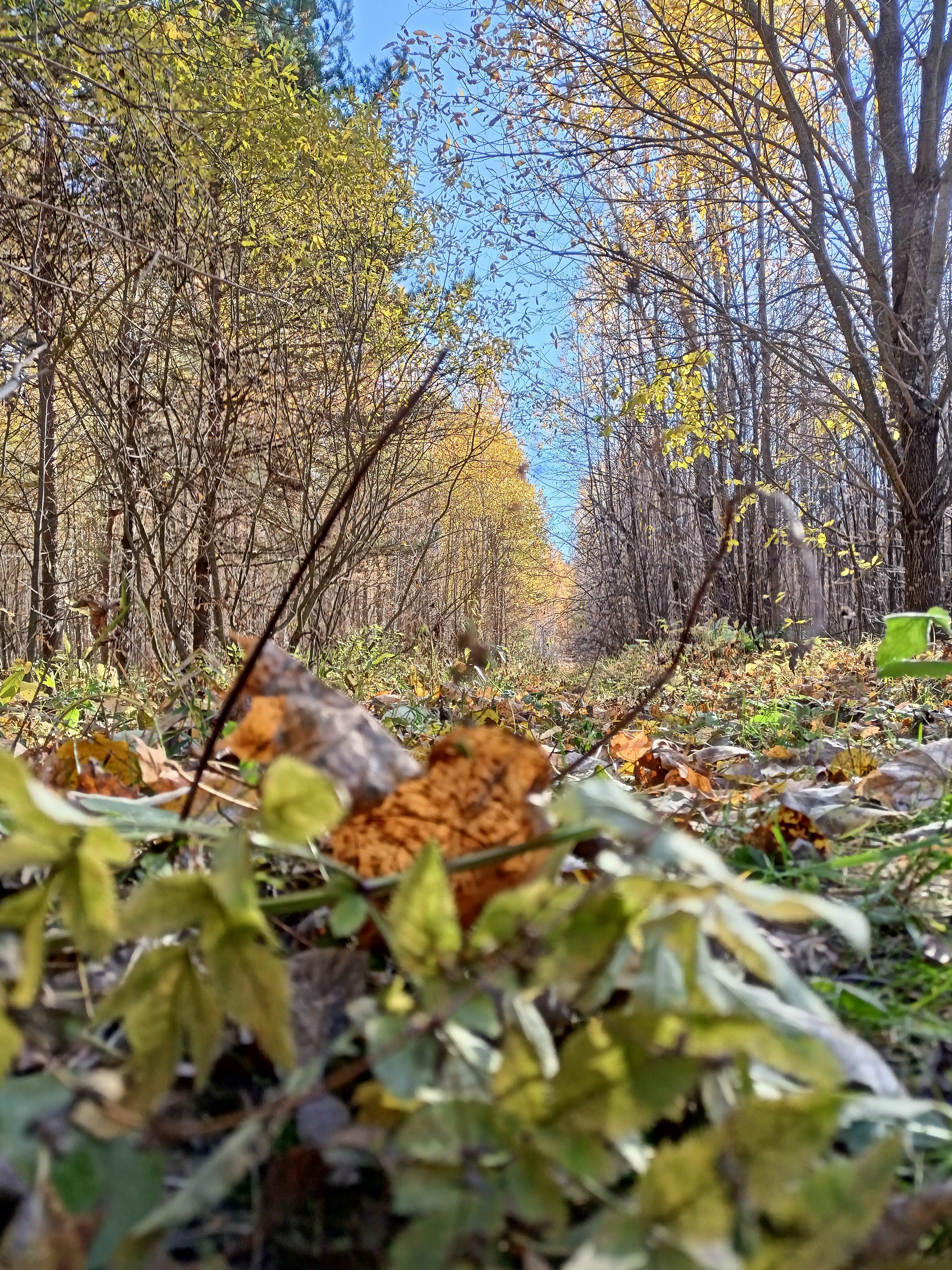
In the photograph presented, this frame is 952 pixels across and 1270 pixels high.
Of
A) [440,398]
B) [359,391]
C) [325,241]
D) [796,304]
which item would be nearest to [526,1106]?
[359,391]

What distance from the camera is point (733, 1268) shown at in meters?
0.30

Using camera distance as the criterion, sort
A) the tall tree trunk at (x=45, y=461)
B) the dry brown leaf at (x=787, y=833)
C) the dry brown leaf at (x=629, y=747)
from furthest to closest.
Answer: the tall tree trunk at (x=45, y=461)
the dry brown leaf at (x=629, y=747)
the dry brown leaf at (x=787, y=833)

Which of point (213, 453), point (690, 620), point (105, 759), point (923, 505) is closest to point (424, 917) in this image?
point (690, 620)

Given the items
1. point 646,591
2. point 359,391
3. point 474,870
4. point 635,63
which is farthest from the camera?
point 646,591

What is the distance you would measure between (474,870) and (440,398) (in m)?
7.13

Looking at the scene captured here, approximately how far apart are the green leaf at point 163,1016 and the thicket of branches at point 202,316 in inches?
66.6

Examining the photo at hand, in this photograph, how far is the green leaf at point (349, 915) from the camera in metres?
0.45

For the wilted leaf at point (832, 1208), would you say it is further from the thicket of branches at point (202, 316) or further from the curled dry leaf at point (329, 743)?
the thicket of branches at point (202, 316)

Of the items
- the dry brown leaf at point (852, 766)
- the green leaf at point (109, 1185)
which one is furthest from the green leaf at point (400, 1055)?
the dry brown leaf at point (852, 766)

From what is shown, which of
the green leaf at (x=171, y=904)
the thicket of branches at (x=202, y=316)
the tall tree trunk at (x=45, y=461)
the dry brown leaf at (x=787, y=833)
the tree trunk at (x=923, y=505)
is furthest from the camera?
the tree trunk at (x=923, y=505)

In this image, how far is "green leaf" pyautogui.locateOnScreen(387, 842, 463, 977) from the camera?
401mm

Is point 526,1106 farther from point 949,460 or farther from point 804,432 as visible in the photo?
point 804,432

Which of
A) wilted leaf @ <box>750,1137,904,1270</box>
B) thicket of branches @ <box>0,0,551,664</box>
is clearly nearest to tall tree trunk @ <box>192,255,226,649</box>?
thicket of branches @ <box>0,0,551,664</box>

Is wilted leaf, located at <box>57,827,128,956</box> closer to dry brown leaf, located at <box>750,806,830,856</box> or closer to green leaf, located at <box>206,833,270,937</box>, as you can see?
green leaf, located at <box>206,833,270,937</box>
